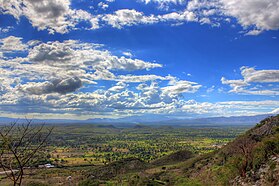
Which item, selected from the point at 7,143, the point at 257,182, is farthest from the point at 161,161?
the point at 7,143

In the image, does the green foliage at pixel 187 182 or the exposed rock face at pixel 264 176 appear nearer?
the exposed rock face at pixel 264 176

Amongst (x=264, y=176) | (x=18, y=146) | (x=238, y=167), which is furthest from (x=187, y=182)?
(x=18, y=146)

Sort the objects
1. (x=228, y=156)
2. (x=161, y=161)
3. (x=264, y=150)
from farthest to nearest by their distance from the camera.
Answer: (x=161, y=161) < (x=228, y=156) < (x=264, y=150)

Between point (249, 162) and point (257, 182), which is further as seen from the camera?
point (249, 162)

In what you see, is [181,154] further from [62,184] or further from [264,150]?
[264,150]

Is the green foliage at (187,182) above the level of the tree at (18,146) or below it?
below

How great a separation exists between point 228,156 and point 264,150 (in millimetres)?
19791

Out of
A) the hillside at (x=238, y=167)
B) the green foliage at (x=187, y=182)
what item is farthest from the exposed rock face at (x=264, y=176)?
the green foliage at (x=187, y=182)

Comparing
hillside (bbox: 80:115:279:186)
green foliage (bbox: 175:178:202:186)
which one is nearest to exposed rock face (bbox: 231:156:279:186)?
hillside (bbox: 80:115:279:186)

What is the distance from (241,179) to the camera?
36.2 m

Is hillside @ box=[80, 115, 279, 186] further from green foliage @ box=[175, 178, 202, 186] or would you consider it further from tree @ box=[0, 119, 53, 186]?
tree @ box=[0, 119, 53, 186]

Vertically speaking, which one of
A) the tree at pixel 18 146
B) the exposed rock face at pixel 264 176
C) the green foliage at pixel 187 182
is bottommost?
the green foliage at pixel 187 182

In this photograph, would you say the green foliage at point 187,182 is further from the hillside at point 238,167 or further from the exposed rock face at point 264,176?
the exposed rock face at point 264,176

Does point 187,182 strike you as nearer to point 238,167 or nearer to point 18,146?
point 238,167
